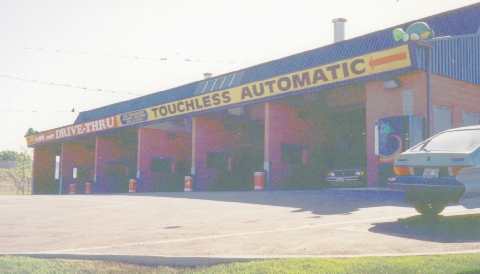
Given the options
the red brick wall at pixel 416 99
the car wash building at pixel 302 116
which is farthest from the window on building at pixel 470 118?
the red brick wall at pixel 416 99

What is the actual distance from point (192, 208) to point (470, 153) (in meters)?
7.83

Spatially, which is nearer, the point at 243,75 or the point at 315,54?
the point at 315,54

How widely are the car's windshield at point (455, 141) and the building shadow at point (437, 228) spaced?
1.32 m

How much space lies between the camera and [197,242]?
7.18m

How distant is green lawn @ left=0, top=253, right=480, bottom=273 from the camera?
16.4 ft

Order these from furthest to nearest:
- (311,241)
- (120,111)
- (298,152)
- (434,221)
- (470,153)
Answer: (120,111) < (298,152) < (434,221) < (470,153) < (311,241)

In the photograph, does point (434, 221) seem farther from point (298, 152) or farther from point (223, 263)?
point (298, 152)

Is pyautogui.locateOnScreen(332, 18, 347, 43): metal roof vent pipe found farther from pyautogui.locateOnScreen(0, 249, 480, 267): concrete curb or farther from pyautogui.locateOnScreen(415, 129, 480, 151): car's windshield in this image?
pyautogui.locateOnScreen(0, 249, 480, 267): concrete curb

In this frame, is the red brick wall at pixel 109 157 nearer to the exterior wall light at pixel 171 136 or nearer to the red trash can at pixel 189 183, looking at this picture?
the exterior wall light at pixel 171 136

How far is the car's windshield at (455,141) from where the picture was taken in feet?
26.2

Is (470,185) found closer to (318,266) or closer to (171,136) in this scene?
(318,266)

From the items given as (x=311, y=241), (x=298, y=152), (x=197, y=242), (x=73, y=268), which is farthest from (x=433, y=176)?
(x=298, y=152)

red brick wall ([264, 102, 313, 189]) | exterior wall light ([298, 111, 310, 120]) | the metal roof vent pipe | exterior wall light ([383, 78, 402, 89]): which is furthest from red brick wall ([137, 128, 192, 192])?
exterior wall light ([383, 78, 402, 89])

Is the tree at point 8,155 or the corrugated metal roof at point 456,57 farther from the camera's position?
the tree at point 8,155
